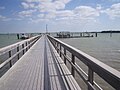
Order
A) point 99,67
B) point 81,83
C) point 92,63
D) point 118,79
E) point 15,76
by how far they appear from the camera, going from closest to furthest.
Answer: point 118,79, point 99,67, point 92,63, point 15,76, point 81,83

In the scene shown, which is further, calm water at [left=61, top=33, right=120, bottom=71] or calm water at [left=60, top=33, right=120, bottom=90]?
calm water at [left=61, top=33, right=120, bottom=71]

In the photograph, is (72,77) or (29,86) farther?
(72,77)

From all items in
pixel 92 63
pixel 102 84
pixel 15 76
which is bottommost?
pixel 102 84

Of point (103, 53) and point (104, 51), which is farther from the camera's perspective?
point (104, 51)

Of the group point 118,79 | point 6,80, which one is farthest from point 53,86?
point 118,79

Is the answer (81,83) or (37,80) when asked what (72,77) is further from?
(81,83)

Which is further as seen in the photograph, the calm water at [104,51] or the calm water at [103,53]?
the calm water at [104,51]

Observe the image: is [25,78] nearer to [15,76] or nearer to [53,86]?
[15,76]

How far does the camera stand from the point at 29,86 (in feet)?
14.0

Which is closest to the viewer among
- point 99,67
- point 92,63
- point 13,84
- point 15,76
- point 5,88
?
point 99,67

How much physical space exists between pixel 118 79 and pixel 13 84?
3354 millimetres

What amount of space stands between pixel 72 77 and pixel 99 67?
8.91 feet

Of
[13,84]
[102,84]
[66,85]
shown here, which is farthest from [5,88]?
[102,84]

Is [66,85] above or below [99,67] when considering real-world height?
below
